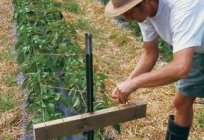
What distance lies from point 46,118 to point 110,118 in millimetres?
694

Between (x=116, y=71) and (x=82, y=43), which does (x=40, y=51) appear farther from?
(x=82, y=43)

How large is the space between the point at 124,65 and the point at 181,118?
1.85 m

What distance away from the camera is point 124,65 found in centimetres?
459

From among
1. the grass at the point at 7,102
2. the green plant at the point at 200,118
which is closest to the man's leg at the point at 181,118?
the green plant at the point at 200,118

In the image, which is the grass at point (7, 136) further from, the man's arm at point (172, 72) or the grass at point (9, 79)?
the man's arm at point (172, 72)

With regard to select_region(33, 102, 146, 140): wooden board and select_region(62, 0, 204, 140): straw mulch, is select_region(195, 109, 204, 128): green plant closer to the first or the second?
select_region(62, 0, 204, 140): straw mulch

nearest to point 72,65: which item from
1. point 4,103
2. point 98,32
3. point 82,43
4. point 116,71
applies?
point 4,103

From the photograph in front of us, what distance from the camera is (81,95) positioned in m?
3.10

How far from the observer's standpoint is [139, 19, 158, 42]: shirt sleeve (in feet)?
7.99

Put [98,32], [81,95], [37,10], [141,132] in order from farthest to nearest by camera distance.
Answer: [98,32] < [37,10] < [141,132] < [81,95]

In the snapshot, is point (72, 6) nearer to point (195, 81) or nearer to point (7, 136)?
point (7, 136)

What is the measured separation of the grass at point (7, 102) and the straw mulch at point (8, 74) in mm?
12

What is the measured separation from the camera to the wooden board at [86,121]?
2086 mm

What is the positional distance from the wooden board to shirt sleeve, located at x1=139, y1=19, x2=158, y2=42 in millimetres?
440
